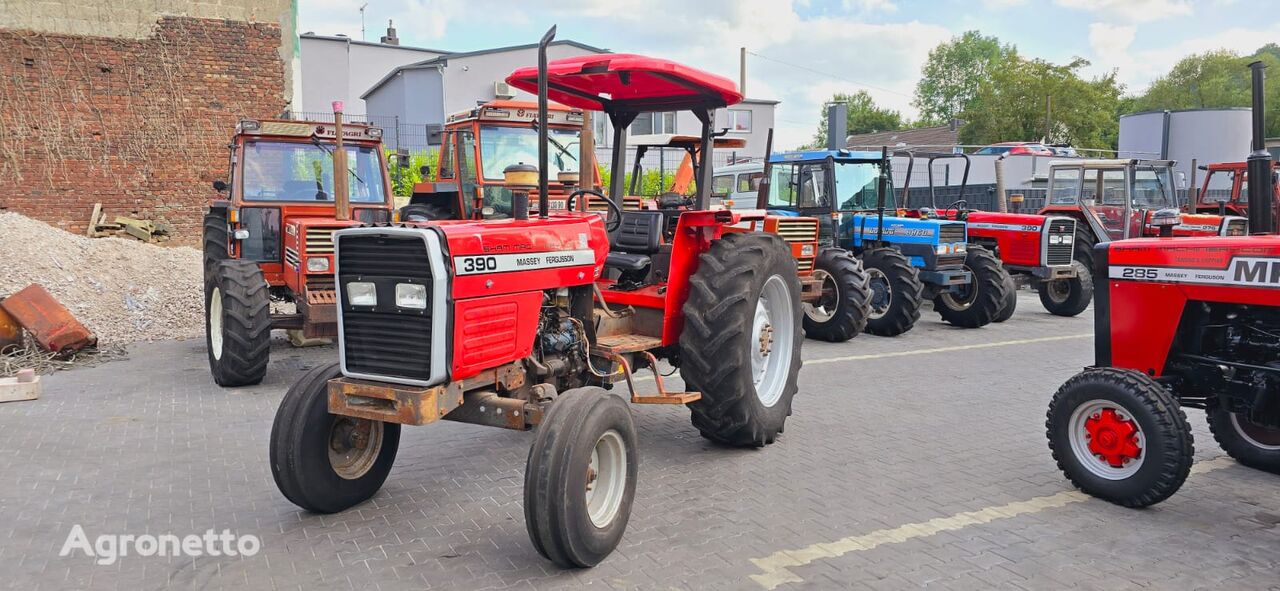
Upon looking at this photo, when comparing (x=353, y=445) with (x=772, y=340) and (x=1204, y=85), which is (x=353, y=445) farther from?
(x=1204, y=85)

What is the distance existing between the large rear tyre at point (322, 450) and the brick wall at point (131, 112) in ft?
39.4

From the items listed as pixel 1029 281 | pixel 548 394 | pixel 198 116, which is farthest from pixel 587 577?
pixel 198 116

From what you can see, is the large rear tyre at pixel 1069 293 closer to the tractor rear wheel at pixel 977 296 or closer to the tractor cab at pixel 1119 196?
the tractor cab at pixel 1119 196

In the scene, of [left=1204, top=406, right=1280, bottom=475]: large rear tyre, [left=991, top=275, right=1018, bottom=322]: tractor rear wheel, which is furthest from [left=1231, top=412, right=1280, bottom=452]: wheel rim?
[left=991, top=275, right=1018, bottom=322]: tractor rear wheel

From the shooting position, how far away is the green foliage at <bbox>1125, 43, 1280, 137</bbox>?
5128cm

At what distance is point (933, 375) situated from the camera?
8117 mm

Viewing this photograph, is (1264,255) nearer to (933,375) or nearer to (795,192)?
(933,375)

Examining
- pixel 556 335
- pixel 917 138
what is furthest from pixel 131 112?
pixel 917 138

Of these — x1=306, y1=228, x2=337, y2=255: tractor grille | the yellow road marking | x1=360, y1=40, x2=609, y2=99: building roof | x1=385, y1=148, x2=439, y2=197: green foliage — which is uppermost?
x1=360, y1=40, x2=609, y2=99: building roof

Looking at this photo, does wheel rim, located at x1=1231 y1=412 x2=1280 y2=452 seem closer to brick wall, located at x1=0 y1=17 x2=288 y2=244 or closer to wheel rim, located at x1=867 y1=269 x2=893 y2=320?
wheel rim, located at x1=867 y1=269 x2=893 y2=320

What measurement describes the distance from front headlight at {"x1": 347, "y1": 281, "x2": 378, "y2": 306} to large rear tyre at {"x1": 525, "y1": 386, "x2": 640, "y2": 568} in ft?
3.11

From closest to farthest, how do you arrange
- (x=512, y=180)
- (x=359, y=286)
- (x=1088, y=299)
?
(x=359, y=286) → (x=512, y=180) → (x=1088, y=299)

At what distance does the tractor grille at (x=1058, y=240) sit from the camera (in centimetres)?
1210

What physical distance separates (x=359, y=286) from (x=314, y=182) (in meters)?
5.03
